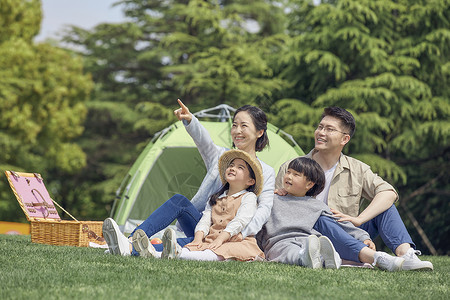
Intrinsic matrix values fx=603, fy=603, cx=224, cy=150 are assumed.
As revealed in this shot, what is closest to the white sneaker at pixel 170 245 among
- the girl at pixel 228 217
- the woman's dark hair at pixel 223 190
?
the girl at pixel 228 217

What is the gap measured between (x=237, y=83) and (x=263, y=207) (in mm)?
8521

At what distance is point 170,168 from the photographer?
21.0 feet

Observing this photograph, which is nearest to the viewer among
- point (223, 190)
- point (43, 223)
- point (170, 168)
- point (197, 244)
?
point (197, 244)

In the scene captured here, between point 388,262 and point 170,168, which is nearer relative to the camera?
point 388,262

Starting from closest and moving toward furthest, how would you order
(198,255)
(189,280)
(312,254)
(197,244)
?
(189,280) → (312,254) → (198,255) → (197,244)

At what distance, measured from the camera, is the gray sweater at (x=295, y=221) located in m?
3.46

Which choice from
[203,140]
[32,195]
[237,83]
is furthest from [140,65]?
[203,140]

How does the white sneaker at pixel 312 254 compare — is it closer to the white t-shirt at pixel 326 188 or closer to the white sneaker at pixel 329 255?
the white sneaker at pixel 329 255

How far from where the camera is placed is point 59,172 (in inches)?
615

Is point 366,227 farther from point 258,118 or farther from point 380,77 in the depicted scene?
point 380,77

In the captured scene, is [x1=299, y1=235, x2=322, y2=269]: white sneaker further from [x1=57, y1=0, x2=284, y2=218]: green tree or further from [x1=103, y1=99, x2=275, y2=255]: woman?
[x1=57, y1=0, x2=284, y2=218]: green tree

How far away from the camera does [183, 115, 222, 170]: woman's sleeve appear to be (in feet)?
12.5

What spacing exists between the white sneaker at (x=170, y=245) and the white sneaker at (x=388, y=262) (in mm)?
1074

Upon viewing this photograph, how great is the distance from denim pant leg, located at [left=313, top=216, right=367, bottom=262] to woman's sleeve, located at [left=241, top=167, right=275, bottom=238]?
0.99ft
